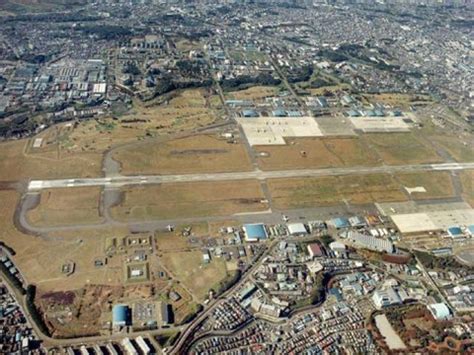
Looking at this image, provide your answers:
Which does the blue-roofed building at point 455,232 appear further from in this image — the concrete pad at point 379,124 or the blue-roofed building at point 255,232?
the concrete pad at point 379,124

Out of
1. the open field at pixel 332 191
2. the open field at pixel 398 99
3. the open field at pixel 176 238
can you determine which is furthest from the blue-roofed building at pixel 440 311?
the open field at pixel 398 99

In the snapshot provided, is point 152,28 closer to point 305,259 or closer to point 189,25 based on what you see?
point 189,25

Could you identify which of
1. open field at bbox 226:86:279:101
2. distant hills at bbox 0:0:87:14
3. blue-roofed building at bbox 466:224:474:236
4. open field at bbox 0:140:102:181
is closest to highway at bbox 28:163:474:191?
open field at bbox 0:140:102:181

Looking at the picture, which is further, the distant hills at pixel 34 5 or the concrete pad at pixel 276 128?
the distant hills at pixel 34 5

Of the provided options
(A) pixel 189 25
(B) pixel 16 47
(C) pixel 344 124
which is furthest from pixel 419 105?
(B) pixel 16 47

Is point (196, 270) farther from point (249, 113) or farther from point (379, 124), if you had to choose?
point (379, 124)

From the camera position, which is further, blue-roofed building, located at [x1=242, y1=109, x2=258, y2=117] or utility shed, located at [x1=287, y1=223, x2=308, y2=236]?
blue-roofed building, located at [x1=242, y1=109, x2=258, y2=117]

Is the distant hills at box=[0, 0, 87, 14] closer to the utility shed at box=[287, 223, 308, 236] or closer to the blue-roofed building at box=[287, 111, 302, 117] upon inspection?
the blue-roofed building at box=[287, 111, 302, 117]
